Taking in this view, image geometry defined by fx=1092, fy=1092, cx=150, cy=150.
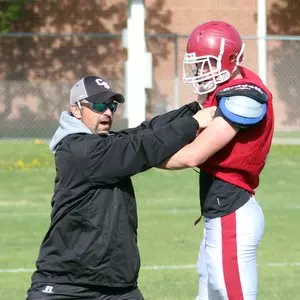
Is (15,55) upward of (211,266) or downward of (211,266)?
downward

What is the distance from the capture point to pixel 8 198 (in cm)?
1398

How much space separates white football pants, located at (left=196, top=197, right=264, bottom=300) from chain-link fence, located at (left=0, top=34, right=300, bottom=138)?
17.3 meters

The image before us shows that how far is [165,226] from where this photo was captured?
463 inches

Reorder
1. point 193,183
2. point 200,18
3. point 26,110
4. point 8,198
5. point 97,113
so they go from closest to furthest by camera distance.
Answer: point 97,113 → point 8,198 → point 193,183 → point 26,110 → point 200,18

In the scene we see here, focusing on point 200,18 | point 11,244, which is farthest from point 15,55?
point 11,244

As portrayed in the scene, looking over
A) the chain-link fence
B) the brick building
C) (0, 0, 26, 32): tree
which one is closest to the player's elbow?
the brick building

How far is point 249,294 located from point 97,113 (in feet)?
4.16

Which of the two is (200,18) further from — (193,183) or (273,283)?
(273,283)

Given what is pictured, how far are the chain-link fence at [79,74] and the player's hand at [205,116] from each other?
57.0 ft

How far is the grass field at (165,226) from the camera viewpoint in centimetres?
899

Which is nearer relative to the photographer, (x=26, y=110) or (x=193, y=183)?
(x=193, y=183)

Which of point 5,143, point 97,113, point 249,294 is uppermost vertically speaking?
point 97,113

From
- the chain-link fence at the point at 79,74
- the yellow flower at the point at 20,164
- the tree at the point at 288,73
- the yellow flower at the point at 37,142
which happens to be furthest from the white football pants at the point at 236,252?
the tree at the point at 288,73

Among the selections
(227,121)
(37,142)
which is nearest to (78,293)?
(227,121)
